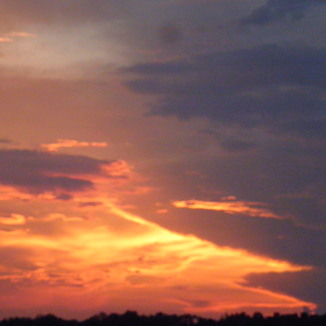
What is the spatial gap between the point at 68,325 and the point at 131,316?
529cm

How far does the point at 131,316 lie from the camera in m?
66.8

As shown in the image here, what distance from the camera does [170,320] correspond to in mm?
65125

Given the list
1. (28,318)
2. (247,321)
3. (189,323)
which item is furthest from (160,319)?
(28,318)

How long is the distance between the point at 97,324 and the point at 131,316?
2923mm

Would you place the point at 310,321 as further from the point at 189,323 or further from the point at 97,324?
the point at 97,324

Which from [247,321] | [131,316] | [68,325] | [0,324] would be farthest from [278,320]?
[0,324]

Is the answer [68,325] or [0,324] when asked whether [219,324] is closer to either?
[68,325]

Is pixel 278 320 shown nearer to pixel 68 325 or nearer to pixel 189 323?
pixel 189 323

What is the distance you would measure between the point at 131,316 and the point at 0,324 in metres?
11.0

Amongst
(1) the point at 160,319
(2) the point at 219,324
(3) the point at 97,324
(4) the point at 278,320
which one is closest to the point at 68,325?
(3) the point at 97,324

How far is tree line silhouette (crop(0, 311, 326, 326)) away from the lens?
65000 millimetres

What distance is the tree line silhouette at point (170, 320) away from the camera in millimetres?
65000

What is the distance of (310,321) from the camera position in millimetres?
65500

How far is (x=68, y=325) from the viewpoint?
66.1 metres
